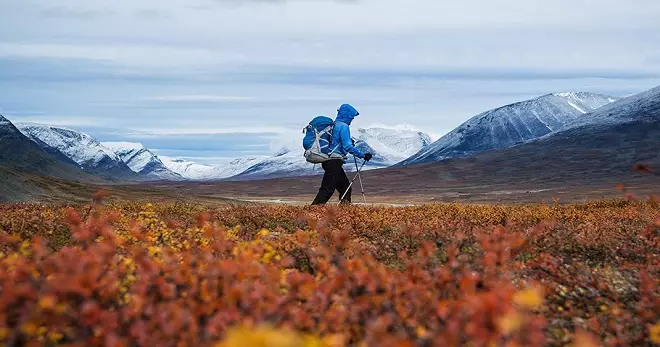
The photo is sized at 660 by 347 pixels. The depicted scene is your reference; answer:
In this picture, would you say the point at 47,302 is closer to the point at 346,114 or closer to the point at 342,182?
the point at 342,182

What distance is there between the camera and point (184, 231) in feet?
38.2

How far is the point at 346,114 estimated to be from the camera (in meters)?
19.6

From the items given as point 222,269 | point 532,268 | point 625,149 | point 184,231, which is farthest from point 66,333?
point 625,149

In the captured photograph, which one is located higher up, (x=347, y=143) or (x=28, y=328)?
(x=347, y=143)

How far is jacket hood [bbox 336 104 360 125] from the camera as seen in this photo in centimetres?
1952

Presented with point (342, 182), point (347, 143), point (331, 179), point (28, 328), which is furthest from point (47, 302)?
point (342, 182)

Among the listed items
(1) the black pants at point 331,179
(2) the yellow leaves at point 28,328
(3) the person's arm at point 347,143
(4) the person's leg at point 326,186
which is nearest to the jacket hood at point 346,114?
(3) the person's arm at point 347,143

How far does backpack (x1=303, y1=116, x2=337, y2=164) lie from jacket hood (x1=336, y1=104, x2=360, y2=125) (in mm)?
295

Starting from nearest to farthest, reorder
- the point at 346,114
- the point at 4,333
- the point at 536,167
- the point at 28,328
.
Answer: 1. the point at 4,333
2. the point at 28,328
3. the point at 346,114
4. the point at 536,167

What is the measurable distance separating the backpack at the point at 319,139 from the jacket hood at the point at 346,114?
295mm

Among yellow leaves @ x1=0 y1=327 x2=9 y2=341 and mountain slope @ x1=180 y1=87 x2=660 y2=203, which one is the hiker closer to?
yellow leaves @ x1=0 y1=327 x2=9 y2=341

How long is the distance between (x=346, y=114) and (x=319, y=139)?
3.53 ft

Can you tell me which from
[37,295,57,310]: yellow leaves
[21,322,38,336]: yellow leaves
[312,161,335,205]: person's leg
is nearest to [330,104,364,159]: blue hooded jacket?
[312,161,335,205]: person's leg

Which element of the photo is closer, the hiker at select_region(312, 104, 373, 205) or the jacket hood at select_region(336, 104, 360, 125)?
the hiker at select_region(312, 104, 373, 205)
